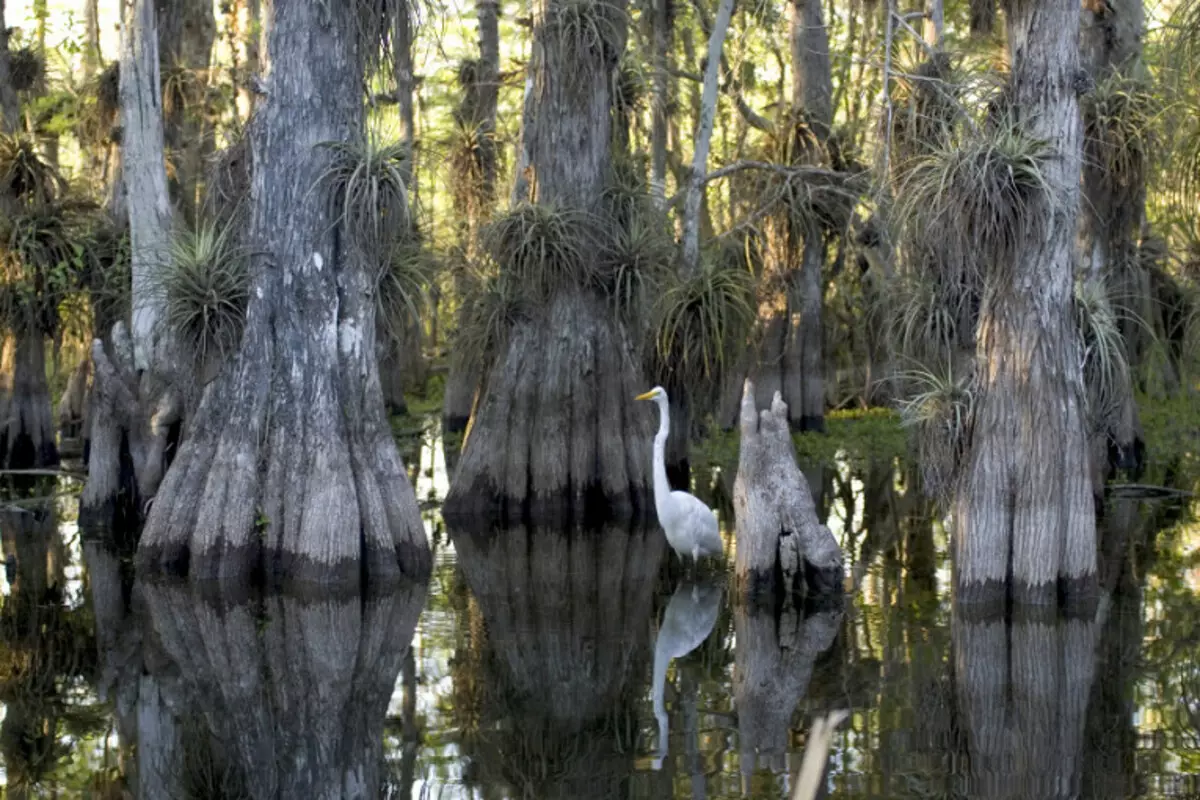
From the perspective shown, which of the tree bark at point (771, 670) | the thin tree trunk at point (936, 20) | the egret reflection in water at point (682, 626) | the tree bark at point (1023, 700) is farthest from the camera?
the thin tree trunk at point (936, 20)

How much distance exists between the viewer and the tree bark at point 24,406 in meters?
21.2

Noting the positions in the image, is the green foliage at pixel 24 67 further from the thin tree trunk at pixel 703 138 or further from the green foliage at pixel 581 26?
the thin tree trunk at pixel 703 138

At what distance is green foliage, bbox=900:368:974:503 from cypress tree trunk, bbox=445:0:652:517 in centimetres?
476

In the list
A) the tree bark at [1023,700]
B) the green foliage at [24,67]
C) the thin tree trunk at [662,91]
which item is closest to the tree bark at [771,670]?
the tree bark at [1023,700]

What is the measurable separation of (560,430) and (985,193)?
21.7ft

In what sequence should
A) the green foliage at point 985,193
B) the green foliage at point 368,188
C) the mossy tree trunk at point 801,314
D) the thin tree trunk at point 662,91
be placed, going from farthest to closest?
the thin tree trunk at point 662,91, the mossy tree trunk at point 801,314, the green foliage at point 368,188, the green foliage at point 985,193

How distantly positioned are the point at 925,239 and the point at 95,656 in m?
6.16

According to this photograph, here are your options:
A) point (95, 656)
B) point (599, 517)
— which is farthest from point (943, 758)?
point (599, 517)

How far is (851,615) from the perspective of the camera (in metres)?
12.2

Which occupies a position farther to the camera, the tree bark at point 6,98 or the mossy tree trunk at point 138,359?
the tree bark at point 6,98

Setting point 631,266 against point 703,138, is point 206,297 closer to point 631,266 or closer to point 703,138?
point 631,266

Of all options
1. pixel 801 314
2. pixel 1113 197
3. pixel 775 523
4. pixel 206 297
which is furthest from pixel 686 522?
pixel 801 314

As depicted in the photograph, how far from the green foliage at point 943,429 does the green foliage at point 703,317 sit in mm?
5524

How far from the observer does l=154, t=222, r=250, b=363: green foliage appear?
46.9ft
